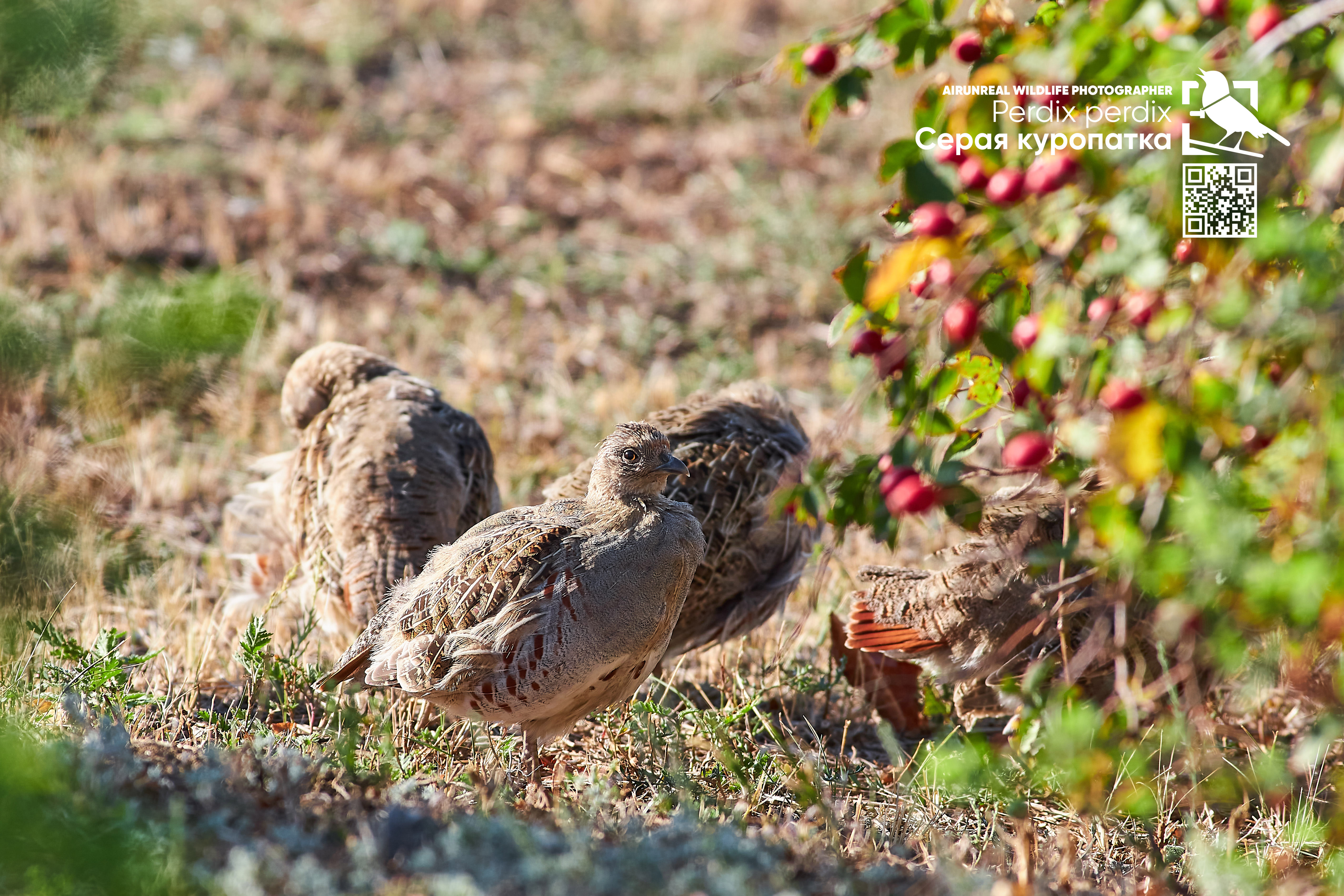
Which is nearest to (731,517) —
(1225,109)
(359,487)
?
(359,487)

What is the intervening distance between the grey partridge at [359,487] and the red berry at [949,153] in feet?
8.65

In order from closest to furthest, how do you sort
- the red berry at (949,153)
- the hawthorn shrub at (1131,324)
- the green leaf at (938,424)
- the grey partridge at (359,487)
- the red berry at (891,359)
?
the hawthorn shrub at (1131,324) < the red berry at (891,359) < the green leaf at (938,424) < the red berry at (949,153) < the grey partridge at (359,487)

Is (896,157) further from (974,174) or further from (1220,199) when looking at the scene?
(1220,199)

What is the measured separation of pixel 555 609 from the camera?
12.1ft

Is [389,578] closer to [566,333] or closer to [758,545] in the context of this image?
[758,545]

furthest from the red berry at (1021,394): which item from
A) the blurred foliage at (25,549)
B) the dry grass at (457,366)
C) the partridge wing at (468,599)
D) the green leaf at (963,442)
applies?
the blurred foliage at (25,549)

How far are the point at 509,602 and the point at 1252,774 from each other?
2850 mm

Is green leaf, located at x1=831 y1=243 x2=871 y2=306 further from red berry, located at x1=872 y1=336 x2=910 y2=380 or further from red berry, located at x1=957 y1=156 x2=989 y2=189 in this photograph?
red berry, located at x1=957 y1=156 x2=989 y2=189

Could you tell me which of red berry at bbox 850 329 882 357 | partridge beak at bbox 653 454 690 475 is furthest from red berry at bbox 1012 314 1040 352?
partridge beak at bbox 653 454 690 475

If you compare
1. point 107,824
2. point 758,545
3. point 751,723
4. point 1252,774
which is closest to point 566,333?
point 758,545

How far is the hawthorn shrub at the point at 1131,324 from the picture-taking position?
221 cm

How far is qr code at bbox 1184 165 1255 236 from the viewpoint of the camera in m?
2.60

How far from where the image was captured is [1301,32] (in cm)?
244

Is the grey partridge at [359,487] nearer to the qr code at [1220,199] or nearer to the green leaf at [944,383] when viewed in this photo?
the green leaf at [944,383]
